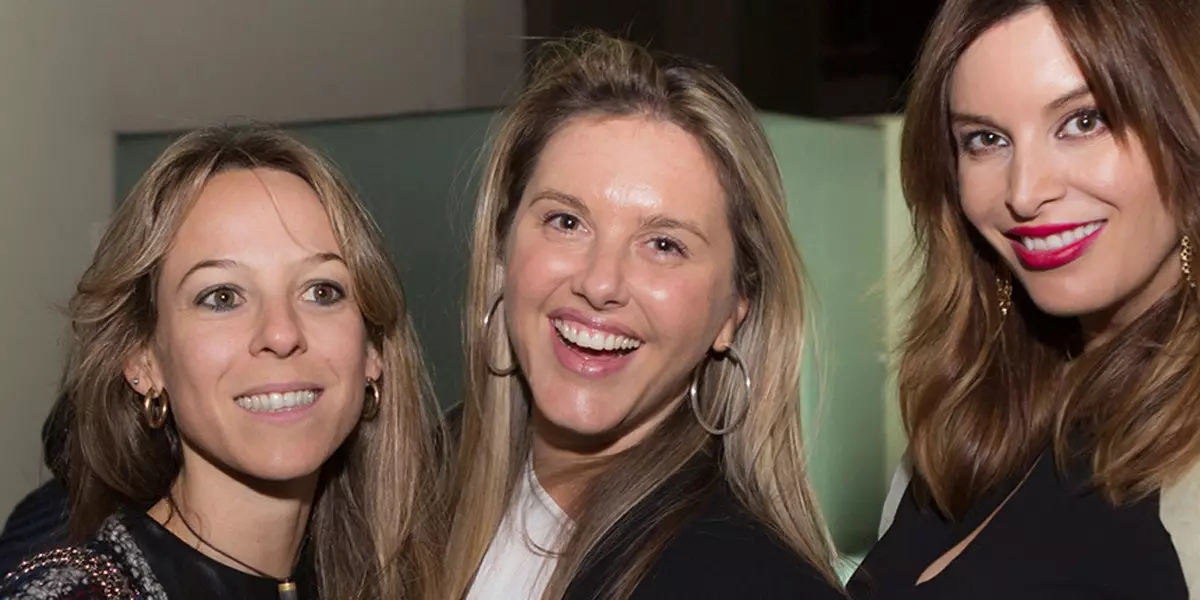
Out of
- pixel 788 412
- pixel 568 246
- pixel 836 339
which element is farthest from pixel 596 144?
pixel 836 339

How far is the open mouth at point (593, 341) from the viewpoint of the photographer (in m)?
1.87

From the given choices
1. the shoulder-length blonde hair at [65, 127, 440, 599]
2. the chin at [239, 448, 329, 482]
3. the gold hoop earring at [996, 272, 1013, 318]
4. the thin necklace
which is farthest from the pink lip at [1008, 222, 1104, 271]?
the thin necklace

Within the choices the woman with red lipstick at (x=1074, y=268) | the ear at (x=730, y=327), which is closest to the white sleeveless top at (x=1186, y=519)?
the woman with red lipstick at (x=1074, y=268)

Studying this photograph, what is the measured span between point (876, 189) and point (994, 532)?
1.69m

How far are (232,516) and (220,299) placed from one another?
0.95ft

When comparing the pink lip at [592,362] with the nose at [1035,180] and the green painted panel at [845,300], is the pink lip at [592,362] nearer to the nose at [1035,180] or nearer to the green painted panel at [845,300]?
the nose at [1035,180]

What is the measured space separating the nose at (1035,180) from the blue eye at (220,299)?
3.18 feet

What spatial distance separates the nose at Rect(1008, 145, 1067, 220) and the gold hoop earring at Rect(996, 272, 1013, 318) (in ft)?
0.96

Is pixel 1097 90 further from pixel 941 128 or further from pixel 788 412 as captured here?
pixel 788 412

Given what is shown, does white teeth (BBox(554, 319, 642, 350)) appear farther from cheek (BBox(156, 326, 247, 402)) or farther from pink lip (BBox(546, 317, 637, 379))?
cheek (BBox(156, 326, 247, 402))

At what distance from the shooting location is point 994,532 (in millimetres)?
1836

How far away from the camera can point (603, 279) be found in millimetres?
1834

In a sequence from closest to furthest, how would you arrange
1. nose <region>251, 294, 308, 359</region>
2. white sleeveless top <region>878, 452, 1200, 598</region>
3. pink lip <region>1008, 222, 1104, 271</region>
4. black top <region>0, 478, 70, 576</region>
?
white sleeveless top <region>878, 452, 1200, 598</region> < pink lip <region>1008, 222, 1104, 271</region> < nose <region>251, 294, 308, 359</region> < black top <region>0, 478, 70, 576</region>

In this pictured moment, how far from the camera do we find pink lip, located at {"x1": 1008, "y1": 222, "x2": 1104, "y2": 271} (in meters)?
1.71
